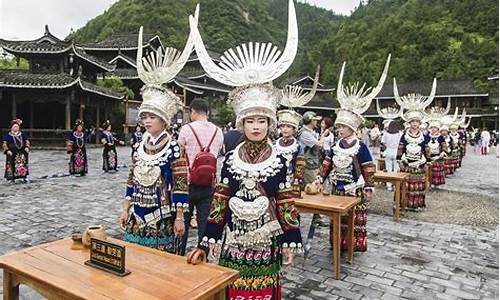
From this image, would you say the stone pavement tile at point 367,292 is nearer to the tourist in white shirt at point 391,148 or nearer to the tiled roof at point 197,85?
the tourist in white shirt at point 391,148

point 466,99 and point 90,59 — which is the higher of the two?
point 466,99

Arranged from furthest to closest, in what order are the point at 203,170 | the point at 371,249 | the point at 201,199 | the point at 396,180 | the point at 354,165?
the point at 396,180 < the point at 371,249 < the point at 354,165 < the point at 201,199 < the point at 203,170

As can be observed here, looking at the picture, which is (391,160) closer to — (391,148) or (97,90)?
(391,148)

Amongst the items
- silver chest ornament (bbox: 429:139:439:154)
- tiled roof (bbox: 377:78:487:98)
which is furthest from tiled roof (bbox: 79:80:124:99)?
tiled roof (bbox: 377:78:487:98)

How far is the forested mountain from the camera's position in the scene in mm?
57375

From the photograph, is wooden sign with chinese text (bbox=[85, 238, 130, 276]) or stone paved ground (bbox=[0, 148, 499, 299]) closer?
wooden sign with chinese text (bbox=[85, 238, 130, 276])

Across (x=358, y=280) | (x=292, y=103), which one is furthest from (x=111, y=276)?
(x=292, y=103)

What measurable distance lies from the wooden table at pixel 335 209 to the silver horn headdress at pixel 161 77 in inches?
79.2

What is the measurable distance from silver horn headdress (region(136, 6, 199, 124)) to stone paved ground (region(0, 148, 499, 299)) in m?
2.28

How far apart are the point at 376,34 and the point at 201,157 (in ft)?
230

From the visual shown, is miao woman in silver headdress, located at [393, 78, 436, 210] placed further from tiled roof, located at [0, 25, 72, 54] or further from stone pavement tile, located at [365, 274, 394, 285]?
tiled roof, located at [0, 25, 72, 54]

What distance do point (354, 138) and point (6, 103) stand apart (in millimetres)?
25156

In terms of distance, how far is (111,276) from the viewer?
2.28 m

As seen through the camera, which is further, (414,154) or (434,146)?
(434,146)
